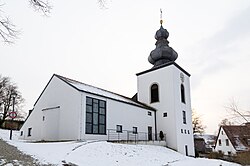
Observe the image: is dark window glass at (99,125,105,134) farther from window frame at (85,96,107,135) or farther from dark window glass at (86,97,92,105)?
dark window glass at (86,97,92,105)

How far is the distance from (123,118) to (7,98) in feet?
77.8

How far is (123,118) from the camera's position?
2316cm

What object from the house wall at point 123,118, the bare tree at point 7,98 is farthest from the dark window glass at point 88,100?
the bare tree at point 7,98

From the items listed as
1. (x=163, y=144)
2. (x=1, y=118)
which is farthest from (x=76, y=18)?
(x=1, y=118)

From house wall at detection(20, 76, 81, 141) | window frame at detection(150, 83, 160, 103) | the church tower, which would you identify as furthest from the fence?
window frame at detection(150, 83, 160, 103)

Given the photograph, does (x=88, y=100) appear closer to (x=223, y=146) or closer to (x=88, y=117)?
(x=88, y=117)

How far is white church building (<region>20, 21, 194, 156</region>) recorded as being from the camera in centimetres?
1948

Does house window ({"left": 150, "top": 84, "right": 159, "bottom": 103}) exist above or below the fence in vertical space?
above

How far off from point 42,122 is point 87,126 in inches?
210

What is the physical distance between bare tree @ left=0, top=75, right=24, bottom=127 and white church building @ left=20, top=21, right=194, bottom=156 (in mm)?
14915

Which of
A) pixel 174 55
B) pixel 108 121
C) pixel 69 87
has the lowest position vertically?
pixel 108 121

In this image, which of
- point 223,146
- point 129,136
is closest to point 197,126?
point 223,146

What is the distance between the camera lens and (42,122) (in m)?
22.0

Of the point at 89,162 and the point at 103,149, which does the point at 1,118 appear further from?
the point at 89,162
